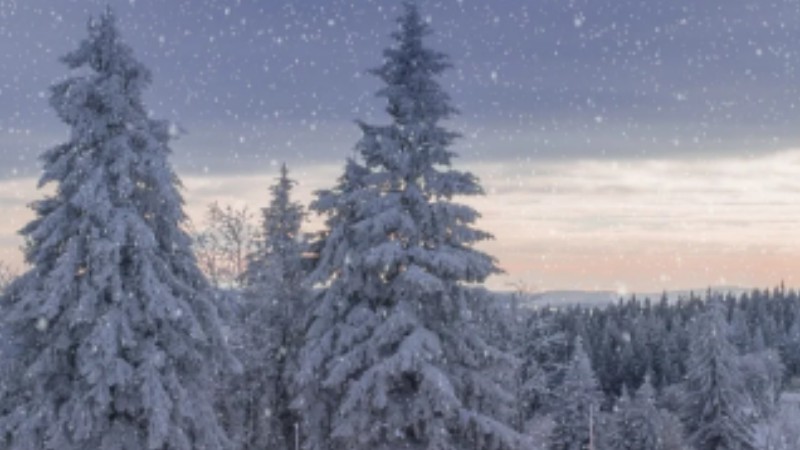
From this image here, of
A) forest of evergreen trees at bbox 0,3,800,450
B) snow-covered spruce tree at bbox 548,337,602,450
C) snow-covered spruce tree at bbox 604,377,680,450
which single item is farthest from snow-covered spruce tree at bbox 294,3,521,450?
→ snow-covered spruce tree at bbox 548,337,602,450

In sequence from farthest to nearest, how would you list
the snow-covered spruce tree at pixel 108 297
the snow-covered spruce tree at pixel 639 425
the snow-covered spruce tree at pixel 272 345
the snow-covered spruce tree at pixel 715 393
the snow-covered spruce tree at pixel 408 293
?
the snow-covered spruce tree at pixel 639 425 < the snow-covered spruce tree at pixel 715 393 < the snow-covered spruce tree at pixel 272 345 < the snow-covered spruce tree at pixel 408 293 < the snow-covered spruce tree at pixel 108 297

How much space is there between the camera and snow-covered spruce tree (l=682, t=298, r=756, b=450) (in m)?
56.1

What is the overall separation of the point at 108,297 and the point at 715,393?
43588 millimetres

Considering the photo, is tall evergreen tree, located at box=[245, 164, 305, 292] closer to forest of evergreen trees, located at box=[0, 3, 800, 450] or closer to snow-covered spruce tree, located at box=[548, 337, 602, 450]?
forest of evergreen trees, located at box=[0, 3, 800, 450]

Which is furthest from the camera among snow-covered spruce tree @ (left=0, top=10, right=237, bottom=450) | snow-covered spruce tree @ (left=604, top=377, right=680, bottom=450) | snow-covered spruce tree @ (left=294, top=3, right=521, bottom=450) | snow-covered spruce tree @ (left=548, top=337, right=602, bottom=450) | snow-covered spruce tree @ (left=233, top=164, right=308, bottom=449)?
snow-covered spruce tree @ (left=548, top=337, right=602, bottom=450)

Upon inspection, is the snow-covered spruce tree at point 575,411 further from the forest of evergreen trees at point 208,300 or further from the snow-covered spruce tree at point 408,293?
the snow-covered spruce tree at point 408,293

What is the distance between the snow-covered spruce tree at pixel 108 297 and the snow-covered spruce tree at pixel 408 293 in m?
3.22

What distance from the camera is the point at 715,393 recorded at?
5666 cm

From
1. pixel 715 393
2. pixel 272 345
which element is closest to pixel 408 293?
pixel 272 345

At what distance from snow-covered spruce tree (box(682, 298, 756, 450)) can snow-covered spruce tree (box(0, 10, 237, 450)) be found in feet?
132

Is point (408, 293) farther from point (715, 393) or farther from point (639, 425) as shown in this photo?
point (639, 425)

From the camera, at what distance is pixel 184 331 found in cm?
2222

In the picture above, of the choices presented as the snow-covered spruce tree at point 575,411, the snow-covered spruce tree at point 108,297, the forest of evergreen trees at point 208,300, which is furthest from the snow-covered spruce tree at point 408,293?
the snow-covered spruce tree at point 575,411

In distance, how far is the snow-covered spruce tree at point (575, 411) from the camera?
5931cm
